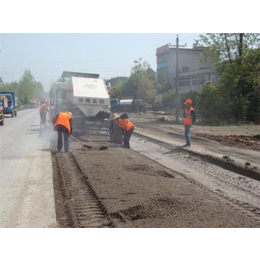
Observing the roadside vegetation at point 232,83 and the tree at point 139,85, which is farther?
the tree at point 139,85

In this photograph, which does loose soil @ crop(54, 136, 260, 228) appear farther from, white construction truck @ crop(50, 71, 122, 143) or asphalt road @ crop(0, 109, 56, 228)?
white construction truck @ crop(50, 71, 122, 143)

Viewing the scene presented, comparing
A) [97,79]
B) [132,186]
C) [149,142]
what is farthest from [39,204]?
[97,79]

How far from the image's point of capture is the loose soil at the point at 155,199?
547 centimetres

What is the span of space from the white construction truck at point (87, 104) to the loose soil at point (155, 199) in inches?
287

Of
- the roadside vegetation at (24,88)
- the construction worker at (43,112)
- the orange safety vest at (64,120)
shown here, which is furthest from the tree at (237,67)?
the roadside vegetation at (24,88)

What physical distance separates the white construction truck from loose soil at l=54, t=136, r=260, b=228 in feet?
24.0

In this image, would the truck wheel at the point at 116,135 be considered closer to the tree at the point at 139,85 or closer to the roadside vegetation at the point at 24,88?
the tree at the point at 139,85

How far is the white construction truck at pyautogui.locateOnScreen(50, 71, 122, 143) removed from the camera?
56.9 ft

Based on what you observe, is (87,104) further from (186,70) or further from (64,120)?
(186,70)

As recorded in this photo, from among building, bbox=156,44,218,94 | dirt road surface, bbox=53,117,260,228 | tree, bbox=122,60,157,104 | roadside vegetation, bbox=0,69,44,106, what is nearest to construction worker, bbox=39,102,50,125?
dirt road surface, bbox=53,117,260,228

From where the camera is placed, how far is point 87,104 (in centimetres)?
1748

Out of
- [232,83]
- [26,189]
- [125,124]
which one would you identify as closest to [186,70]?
[232,83]

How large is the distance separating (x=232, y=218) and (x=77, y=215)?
2.34 m

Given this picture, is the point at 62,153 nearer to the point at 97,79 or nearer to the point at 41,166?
the point at 41,166
